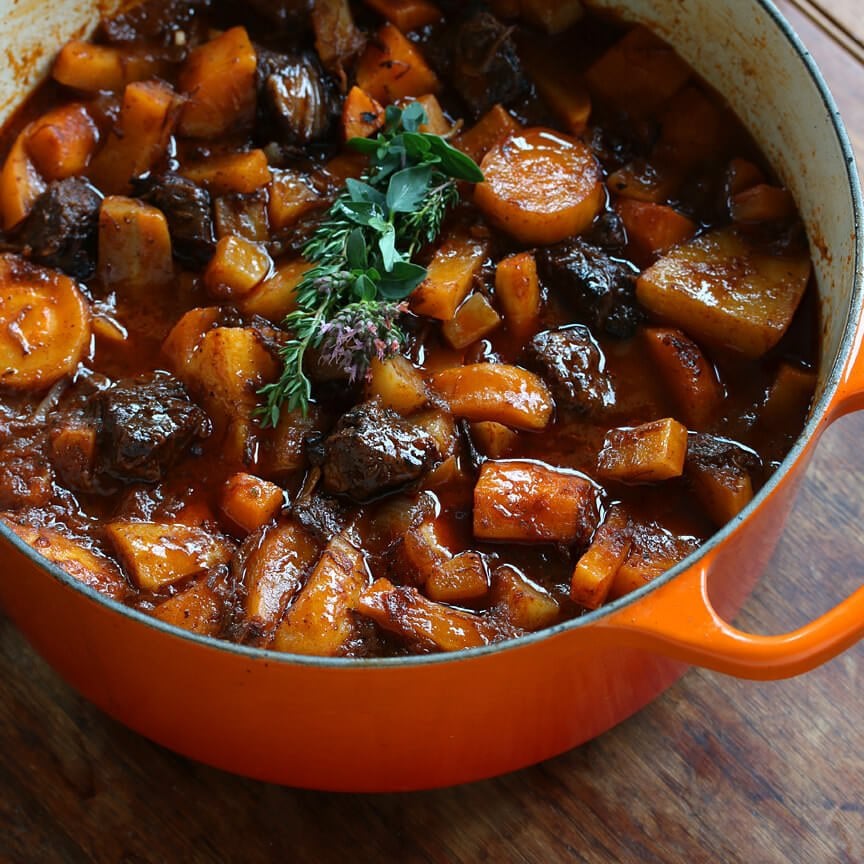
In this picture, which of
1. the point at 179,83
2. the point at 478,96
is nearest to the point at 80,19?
the point at 179,83

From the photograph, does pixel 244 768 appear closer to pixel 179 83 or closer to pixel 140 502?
pixel 140 502

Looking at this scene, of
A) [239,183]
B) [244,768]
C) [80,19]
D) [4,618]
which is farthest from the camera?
[80,19]

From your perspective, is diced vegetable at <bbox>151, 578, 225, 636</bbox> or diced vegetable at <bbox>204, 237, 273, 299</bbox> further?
diced vegetable at <bbox>204, 237, 273, 299</bbox>

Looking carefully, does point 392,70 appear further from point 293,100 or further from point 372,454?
point 372,454

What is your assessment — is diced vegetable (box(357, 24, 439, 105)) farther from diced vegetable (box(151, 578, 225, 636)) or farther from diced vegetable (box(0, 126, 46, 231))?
diced vegetable (box(151, 578, 225, 636))

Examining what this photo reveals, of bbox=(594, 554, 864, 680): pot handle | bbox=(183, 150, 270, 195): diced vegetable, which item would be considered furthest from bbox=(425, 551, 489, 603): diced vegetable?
bbox=(183, 150, 270, 195): diced vegetable

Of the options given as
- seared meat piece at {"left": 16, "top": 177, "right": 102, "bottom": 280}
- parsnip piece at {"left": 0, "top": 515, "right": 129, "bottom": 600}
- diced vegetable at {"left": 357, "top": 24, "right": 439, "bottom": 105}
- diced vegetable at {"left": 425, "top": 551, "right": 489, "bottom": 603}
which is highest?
diced vegetable at {"left": 357, "top": 24, "right": 439, "bottom": 105}
